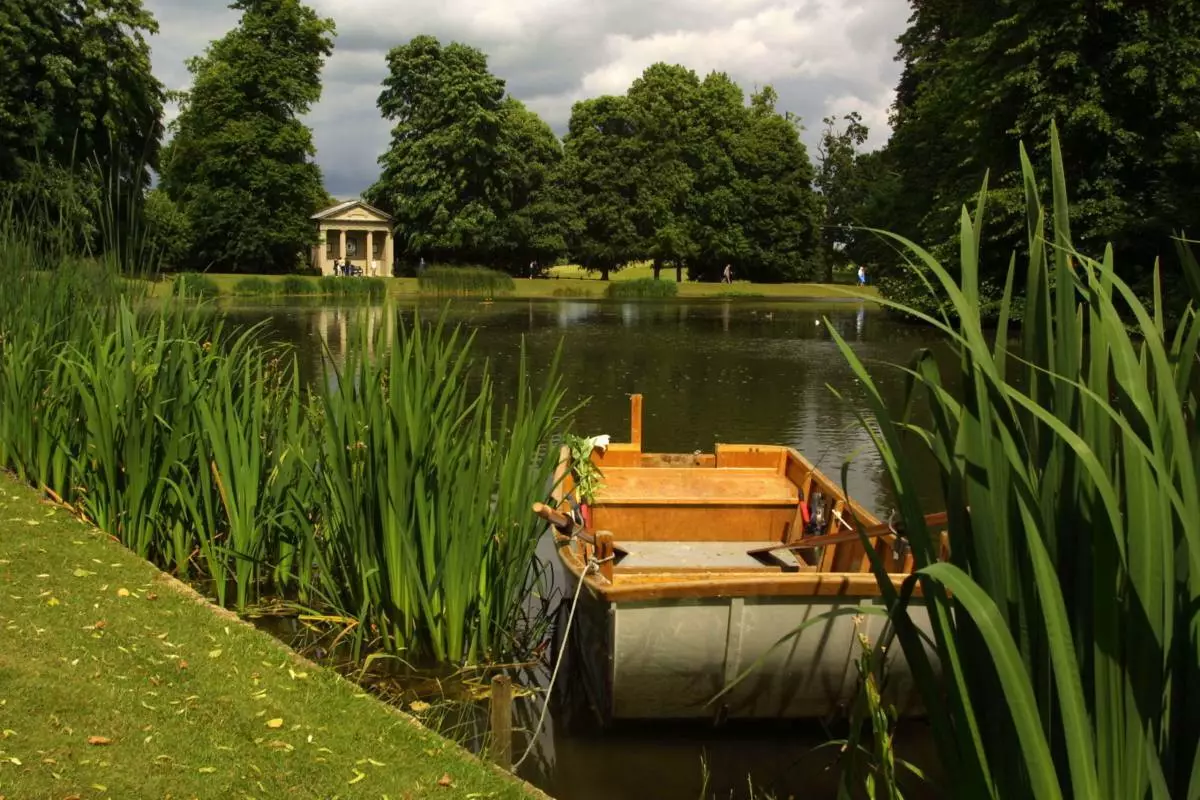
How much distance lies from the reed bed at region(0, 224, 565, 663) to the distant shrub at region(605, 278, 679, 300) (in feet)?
155

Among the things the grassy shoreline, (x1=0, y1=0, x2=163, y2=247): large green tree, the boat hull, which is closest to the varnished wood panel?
the boat hull

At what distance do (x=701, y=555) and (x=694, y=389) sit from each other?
41.2 ft

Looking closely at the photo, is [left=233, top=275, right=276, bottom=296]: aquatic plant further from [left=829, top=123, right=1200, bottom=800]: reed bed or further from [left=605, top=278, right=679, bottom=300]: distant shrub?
[left=829, top=123, right=1200, bottom=800]: reed bed

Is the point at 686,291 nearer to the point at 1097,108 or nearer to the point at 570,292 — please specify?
the point at 570,292

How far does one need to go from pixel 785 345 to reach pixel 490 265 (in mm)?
34596

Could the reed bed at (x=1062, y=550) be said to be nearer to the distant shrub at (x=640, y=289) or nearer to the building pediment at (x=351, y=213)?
the distant shrub at (x=640, y=289)

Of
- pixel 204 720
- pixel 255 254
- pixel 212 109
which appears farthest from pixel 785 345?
pixel 212 109

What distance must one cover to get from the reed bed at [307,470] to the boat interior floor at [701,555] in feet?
3.93

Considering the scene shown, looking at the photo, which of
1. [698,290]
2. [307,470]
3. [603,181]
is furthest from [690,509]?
[603,181]

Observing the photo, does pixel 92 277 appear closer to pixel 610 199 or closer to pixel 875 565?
pixel 875 565

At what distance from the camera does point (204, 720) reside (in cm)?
425

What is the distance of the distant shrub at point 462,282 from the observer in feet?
164

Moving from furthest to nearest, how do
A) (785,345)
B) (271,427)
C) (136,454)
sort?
1. (785,345)
2. (271,427)
3. (136,454)

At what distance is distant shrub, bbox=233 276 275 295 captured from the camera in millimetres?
44031
